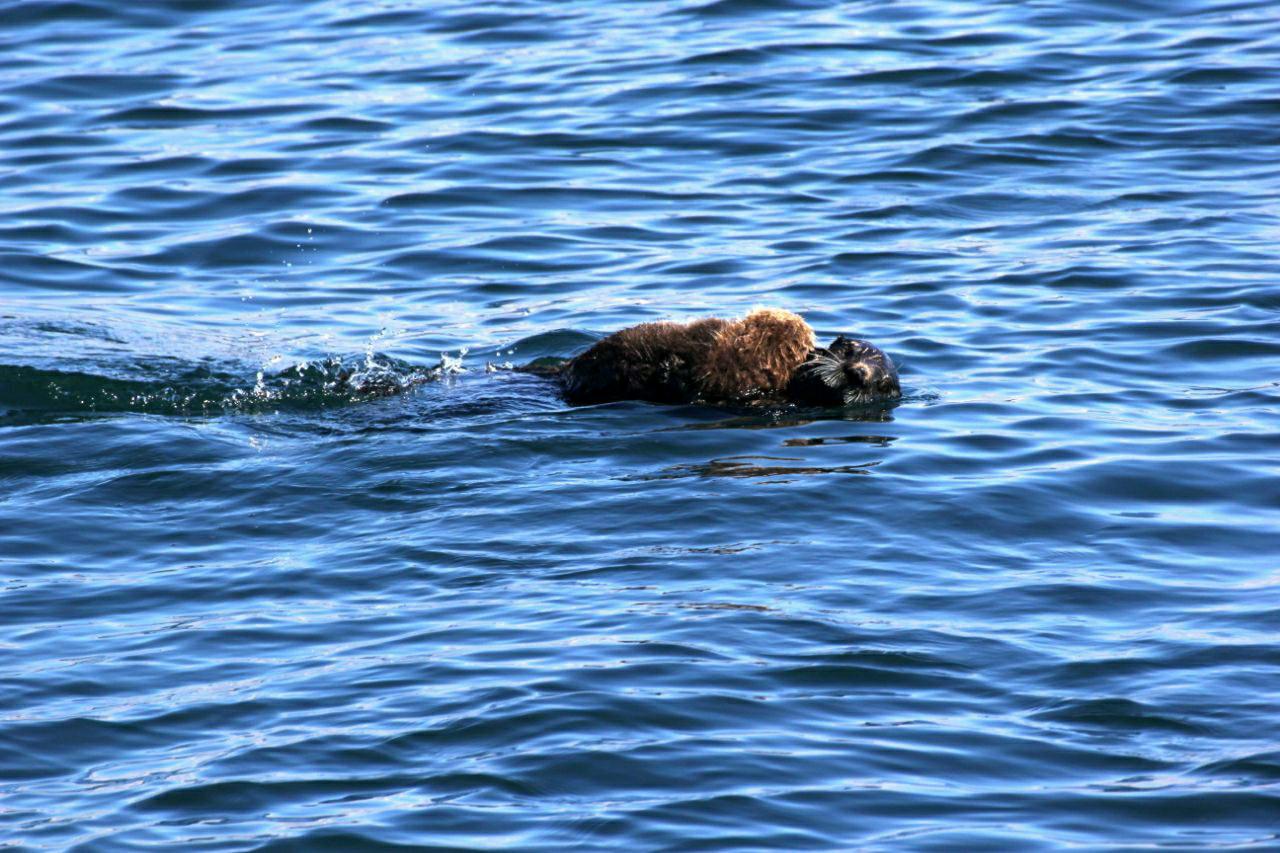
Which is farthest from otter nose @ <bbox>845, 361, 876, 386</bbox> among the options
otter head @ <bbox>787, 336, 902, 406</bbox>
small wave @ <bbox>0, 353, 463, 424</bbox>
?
small wave @ <bbox>0, 353, 463, 424</bbox>

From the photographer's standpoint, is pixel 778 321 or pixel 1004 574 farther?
pixel 778 321

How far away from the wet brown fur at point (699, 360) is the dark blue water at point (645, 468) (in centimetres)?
14

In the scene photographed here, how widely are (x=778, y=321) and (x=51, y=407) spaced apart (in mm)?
3744

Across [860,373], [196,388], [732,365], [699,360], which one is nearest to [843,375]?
[860,373]

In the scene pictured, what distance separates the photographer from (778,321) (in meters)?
8.42

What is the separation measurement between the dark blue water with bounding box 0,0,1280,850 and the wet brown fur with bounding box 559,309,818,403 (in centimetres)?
14

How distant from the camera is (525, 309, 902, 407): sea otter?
27.6 ft

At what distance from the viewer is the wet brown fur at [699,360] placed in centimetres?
842

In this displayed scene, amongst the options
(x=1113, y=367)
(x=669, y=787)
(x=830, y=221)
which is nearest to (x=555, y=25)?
(x=830, y=221)

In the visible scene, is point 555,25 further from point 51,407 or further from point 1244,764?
point 1244,764

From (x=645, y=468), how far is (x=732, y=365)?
0.90 m

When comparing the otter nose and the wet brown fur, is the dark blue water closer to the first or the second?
the wet brown fur

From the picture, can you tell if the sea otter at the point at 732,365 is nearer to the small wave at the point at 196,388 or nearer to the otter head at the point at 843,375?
the otter head at the point at 843,375

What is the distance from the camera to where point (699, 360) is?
8.45 metres
